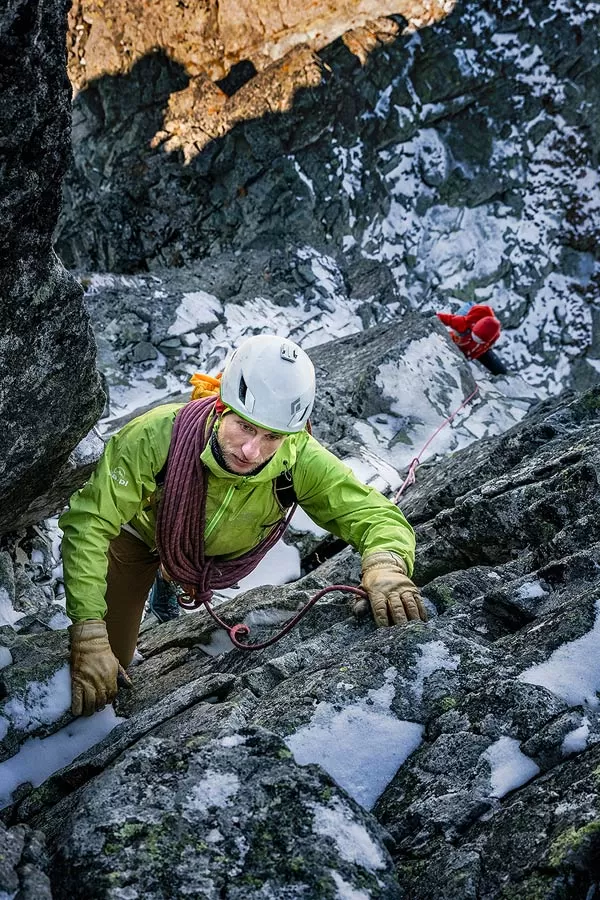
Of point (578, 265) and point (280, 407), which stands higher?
point (280, 407)

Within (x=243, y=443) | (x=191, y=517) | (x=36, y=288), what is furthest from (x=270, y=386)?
(x=36, y=288)

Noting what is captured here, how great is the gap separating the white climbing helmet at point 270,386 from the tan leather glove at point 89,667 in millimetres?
1381

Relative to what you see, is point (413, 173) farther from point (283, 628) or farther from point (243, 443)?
point (283, 628)

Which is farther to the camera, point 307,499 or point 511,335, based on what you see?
point 511,335

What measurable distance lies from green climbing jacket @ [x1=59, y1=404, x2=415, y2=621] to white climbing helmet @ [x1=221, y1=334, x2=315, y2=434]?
0.22 meters

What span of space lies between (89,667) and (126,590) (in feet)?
3.92

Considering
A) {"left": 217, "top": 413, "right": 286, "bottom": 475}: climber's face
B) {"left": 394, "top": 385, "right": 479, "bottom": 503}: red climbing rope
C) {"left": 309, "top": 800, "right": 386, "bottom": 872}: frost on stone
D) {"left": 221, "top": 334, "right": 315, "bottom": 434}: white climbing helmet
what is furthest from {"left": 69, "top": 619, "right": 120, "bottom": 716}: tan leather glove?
{"left": 394, "top": 385, "right": 479, "bottom": 503}: red climbing rope

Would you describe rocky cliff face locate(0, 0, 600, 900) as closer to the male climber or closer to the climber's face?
the male climber

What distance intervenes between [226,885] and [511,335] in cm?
1616

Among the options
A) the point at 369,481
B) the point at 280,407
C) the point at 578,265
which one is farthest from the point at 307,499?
the point at 578,265

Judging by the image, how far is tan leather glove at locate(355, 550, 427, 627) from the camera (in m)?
3.77

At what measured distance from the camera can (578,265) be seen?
1769 cm

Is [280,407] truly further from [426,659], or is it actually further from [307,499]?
[426,659]

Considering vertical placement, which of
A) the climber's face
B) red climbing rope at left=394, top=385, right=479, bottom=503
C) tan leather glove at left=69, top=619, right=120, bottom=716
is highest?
the climber's face
